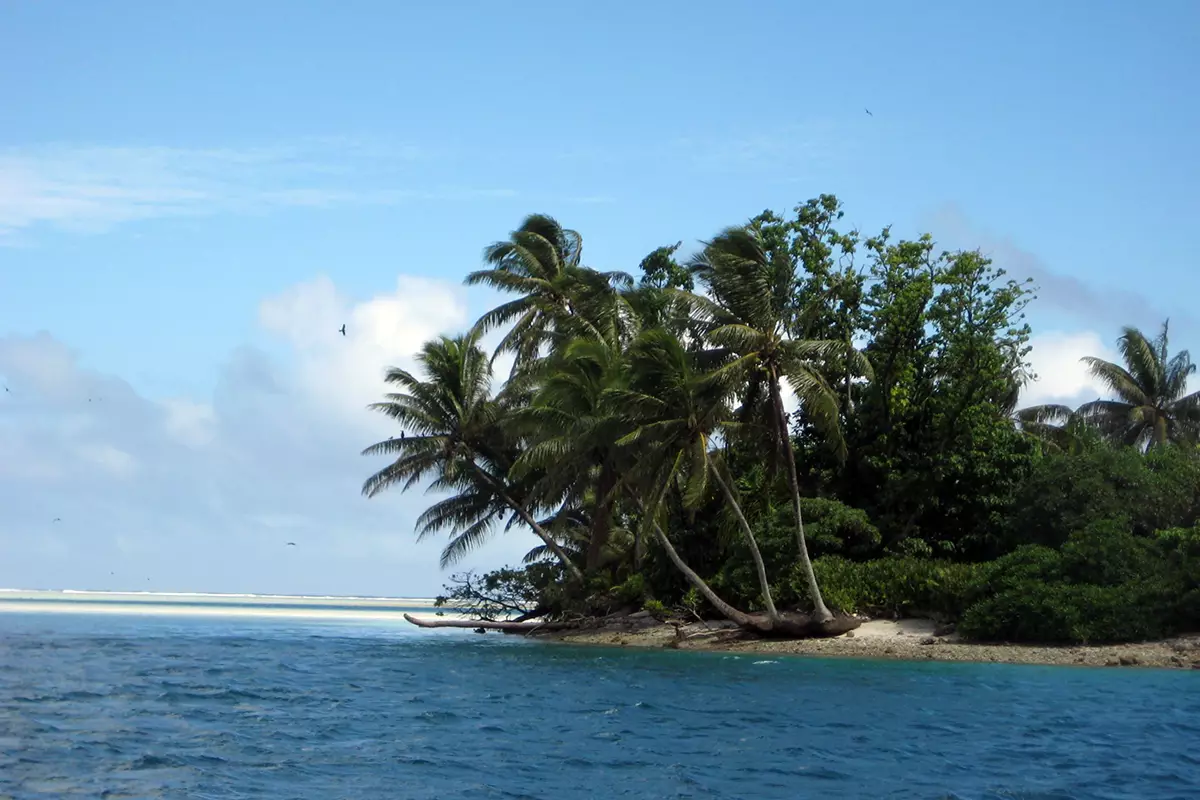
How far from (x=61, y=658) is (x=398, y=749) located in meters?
16.9

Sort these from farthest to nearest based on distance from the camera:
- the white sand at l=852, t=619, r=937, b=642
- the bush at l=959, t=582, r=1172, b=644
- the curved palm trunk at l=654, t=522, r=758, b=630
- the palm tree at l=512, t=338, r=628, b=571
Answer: the palm tree at l=512, t=338, r=628, b=571, the curved palm trunk at l=654, t=522, r=758, b=630, the white sand at l=852, t=619, r=937, b=642, the bush at l=959, t=582, r=1172, b=644

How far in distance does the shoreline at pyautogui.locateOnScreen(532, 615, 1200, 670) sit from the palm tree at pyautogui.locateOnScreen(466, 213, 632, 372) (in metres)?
10.3

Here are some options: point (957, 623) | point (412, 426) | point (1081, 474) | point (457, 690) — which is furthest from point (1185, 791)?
point (412, 426)

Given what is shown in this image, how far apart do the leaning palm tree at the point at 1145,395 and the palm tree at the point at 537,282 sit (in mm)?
20075

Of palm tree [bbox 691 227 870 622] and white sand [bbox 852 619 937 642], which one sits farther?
white sand [bbox 852 619 937 642]

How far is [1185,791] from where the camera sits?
11.9 m

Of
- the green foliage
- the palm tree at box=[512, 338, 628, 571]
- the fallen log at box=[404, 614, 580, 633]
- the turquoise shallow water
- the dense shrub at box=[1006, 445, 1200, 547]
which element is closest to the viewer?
the turquoise shallow water

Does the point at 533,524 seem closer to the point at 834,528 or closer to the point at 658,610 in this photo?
the point at 658,610

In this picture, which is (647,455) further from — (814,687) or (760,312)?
(814,687)

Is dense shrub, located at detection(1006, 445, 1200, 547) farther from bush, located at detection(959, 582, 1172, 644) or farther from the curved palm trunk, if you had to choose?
the curved palm trunk

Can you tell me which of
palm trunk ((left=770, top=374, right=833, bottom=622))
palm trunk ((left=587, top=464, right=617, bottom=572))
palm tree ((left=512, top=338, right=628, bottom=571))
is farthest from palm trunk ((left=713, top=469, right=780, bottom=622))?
palm trunk ((left=587, top=464, right=617, bottom=572))

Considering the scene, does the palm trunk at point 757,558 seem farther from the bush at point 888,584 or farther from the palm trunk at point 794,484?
the bush at point 888,584

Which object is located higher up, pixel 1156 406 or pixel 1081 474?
pixel 1156 406

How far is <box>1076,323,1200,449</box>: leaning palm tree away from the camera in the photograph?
4572cm
